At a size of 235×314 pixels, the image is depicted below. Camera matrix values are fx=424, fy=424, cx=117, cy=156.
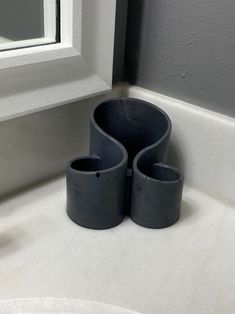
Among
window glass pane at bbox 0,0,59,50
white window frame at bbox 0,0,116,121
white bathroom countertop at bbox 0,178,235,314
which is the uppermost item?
window glass pane at bbox 0,0,59,50

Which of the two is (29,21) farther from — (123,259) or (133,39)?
(123,259)

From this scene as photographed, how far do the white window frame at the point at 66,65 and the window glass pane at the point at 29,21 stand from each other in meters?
0.02

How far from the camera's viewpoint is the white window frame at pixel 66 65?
0.44 m

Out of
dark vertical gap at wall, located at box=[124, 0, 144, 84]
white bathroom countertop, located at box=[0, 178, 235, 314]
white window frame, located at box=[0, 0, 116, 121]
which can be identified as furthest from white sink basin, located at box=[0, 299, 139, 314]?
dark vertical gap at wall, located at box=[124, 0, 144, 84]

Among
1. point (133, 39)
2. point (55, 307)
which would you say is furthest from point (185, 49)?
point (55, 307)

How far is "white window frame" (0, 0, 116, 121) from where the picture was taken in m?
0.44

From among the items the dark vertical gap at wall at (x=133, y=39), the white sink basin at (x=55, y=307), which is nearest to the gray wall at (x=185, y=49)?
the dark vertical gap at wall at (x=133, y=39)

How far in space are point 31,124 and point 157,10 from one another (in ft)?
0.68

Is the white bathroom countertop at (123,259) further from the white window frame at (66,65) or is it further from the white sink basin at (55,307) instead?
the white window frame at (66,65)

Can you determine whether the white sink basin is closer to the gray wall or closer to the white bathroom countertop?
the white bathroom countertop

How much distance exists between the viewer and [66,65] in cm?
49

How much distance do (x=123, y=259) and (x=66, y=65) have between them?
0.23 meters

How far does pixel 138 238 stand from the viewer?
454 millimetres

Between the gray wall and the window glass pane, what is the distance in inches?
4.4
